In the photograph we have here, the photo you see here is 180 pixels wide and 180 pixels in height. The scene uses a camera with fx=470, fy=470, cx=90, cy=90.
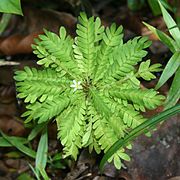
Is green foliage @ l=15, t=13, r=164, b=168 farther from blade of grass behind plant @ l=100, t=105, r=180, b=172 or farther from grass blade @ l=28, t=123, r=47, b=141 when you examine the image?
grass blade @ l=28, t=123, r=47, b=141

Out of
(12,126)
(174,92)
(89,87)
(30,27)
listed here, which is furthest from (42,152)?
(30,27)

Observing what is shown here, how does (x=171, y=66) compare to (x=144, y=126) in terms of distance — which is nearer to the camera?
(x=144, y=126)

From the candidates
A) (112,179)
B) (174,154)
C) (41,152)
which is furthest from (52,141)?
(174,154)

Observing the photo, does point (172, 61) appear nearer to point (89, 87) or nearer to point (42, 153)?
point (89, 87)

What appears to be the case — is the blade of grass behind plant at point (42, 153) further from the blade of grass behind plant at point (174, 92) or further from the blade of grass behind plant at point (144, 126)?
the blade of grass behind plant at point (174, 92)

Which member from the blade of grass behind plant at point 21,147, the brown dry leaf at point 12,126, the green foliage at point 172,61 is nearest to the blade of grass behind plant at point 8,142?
the blade of grass behind plant at point 21,147

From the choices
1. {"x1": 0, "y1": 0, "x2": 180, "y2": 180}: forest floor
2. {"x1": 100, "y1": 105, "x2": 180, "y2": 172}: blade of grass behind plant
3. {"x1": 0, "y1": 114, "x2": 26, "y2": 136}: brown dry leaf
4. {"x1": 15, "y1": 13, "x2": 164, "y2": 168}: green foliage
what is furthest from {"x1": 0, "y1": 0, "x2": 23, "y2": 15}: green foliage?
{"x1": 0, "y1": 114, "x2": 26, "y2": 136}: brown dry leaf
